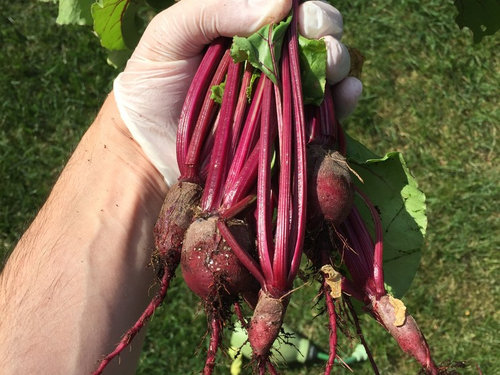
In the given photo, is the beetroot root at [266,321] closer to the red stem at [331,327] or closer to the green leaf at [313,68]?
the red stem at [331,327]

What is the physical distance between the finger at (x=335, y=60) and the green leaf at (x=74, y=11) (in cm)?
115

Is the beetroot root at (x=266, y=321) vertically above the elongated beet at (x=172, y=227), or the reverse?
the elongated beet at (x=172, y=227)

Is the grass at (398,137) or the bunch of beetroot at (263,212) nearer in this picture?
the bunch of beetroot at (263,212)

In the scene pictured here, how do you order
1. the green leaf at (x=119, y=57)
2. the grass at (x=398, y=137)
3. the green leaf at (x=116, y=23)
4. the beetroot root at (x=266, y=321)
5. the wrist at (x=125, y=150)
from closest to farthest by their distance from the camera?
the beetroot root at (x=266, y=321) → the wrist at (x=125, y=150) → the green leaf at (x=116, y=23) → the green leaf at (x=119, y=57) → the grass at (x=398, y=137)

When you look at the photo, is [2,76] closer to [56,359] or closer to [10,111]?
[10,111]

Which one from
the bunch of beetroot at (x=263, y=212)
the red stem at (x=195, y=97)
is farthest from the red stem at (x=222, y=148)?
the red stem at (x=195, y=97)

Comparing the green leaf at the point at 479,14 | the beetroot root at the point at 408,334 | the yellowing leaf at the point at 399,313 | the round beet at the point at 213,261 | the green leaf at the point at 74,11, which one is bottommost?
the beetroot root at the point at 408,334

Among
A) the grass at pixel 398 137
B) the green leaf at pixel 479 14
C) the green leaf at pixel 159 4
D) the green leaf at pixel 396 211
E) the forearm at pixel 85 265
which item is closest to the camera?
the forearm at pixel 85 265

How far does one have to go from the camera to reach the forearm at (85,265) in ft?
7.11

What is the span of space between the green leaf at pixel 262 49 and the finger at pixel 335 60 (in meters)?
0.23

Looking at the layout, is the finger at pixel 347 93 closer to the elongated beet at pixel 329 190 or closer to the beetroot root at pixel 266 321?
the elongated beet at pixel 329 190

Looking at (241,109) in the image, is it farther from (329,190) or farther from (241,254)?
(241,254)

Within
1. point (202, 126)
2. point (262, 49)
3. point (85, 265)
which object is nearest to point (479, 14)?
point (262, 49)

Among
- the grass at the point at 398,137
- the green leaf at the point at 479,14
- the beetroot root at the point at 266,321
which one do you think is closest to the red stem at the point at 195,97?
the beetroot root at the point at 266,321
